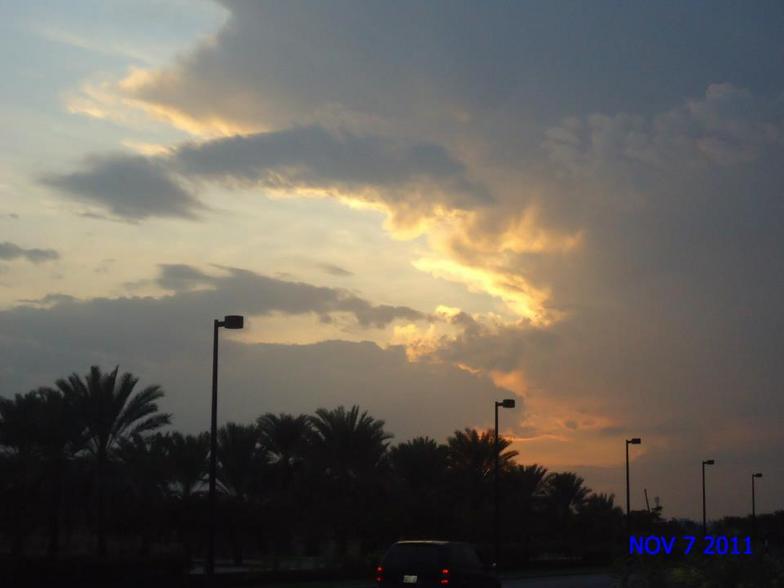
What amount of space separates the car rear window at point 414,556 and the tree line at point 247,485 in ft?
48.4

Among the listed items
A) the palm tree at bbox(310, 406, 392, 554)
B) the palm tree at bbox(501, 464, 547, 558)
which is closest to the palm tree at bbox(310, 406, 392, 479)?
the palm tree at bbox(310, 406, 392, 554)

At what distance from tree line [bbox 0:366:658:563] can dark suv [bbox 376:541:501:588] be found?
14.8 metres

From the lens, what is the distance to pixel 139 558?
1155 inches

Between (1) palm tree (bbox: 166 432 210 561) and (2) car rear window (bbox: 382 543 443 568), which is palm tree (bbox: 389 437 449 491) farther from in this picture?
(2) car rear window (bbox: 382 543 443 568)

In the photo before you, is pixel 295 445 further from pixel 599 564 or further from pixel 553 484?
pixel 553 484

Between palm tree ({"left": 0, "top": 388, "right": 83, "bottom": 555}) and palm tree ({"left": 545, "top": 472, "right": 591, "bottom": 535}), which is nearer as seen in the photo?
palm tree ({"left": 0, "top": 388, "right": 83, "bottom": 555})

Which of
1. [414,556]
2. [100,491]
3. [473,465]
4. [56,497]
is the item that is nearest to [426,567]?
[414,556]

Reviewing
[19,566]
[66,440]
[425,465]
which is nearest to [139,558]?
[19,566]

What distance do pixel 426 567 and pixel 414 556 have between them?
39cm

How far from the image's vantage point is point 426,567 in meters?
21.8

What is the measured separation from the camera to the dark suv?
21625mm

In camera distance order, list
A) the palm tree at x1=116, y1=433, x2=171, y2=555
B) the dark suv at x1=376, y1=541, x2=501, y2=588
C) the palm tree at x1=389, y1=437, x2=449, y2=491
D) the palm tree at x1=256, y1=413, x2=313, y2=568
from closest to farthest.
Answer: the dark suv at x1=376, y1=541, x2=501, y2=588 < the palm tree at x1=116, y1=433, x2=171, y2=555 < the palm tree at x1=256, y1=413, x2=313, y2=568 < the palm tree at x1=389, y1=437, x2=449, y2=491

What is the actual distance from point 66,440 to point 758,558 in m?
28.8

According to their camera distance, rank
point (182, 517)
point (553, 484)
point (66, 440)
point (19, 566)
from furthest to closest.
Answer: point (553, 484) → point (182, 517) → point (66, 440) → point (19, 566)
